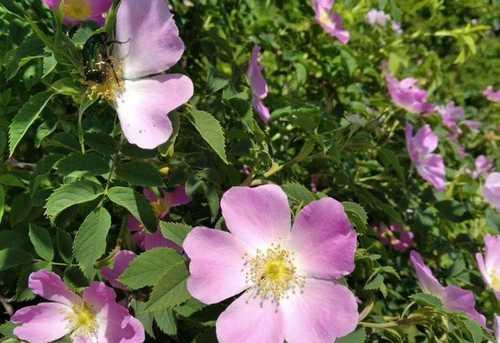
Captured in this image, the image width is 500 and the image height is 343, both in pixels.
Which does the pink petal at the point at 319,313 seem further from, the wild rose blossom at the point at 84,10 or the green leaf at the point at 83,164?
the wild rose blossom at the point at 84,10

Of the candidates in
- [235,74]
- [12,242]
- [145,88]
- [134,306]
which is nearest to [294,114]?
[235,74]

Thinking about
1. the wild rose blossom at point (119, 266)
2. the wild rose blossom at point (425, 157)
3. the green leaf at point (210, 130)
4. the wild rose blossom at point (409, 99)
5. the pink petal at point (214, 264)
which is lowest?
the wild rose blossom at point (425, 157)

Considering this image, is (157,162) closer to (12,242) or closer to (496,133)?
(12,242)

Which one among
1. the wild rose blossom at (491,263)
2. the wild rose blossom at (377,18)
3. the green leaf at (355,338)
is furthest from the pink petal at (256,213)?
the wild rose blossom at (377,18)

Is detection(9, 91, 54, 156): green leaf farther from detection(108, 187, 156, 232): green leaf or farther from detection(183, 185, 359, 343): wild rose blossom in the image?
detection(183, 185, 359, 343): wild rose blossom

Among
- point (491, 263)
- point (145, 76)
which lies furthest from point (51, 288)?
point (491, 263)

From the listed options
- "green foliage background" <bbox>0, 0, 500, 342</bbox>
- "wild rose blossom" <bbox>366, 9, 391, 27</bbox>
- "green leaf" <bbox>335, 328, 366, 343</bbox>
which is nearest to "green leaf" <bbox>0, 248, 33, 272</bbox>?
"green foliage background" <bbox>0, 0, 500, 342</bbox>
